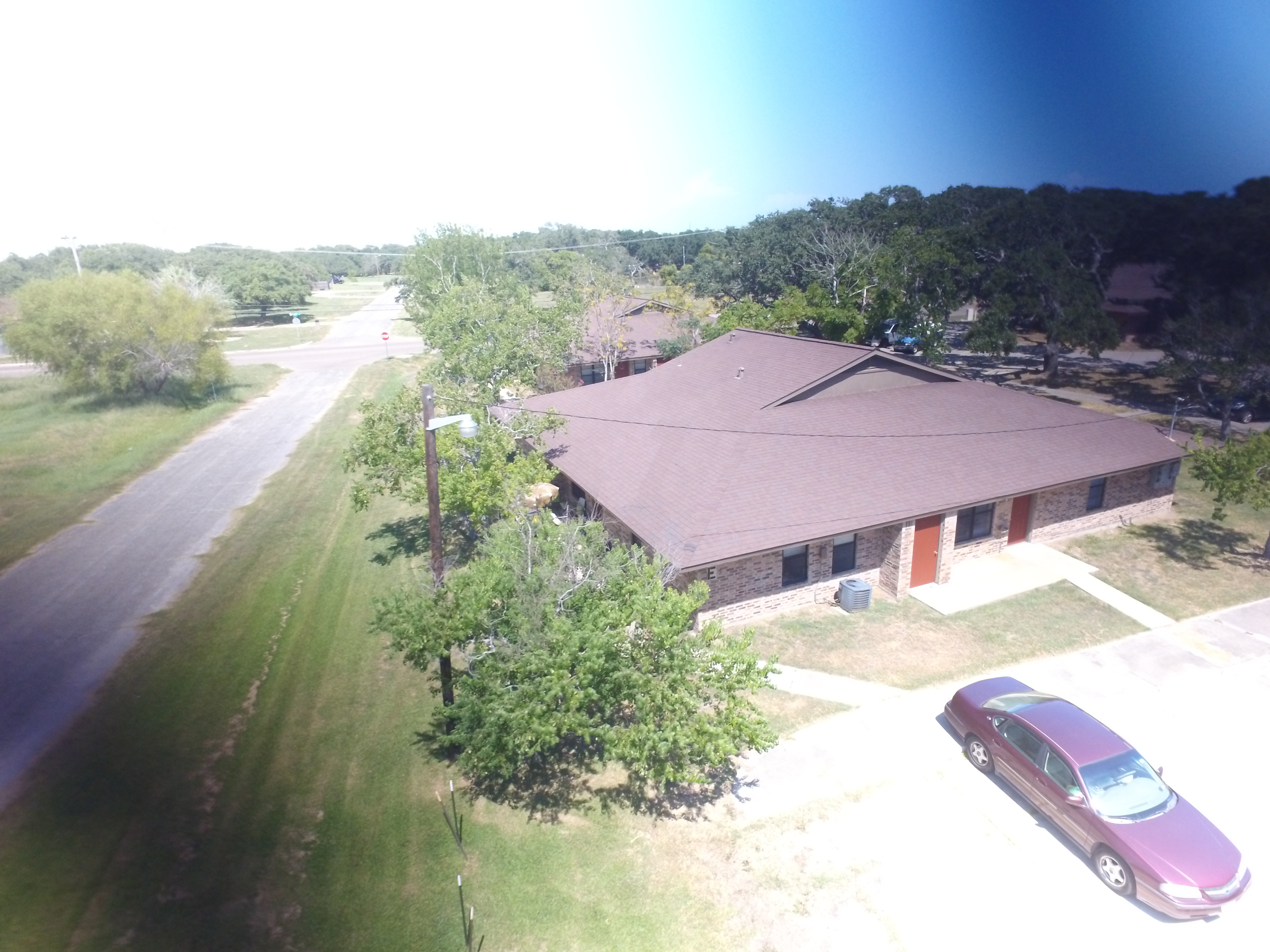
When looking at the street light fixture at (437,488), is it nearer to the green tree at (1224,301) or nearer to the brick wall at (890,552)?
the brick wall at (890,552)

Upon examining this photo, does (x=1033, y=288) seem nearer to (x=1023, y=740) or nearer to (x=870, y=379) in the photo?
(x=870, y=379)

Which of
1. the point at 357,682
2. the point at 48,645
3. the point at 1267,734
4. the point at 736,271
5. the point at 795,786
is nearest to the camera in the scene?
the point at 795,786

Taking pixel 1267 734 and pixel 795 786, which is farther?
pixel 1267 734

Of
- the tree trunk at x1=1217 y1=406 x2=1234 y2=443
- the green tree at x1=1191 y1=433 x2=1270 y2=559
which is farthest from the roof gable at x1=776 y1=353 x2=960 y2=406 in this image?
the tree trunk at x1=1217 y1=406 x2=1234 y2=443

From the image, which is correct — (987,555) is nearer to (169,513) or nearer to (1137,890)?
(1137,890)

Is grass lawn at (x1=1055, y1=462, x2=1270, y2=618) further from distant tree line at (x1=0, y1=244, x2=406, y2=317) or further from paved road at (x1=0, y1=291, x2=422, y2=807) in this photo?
distant tree line at (x1=0, y1=244, x2=406, y2=317)

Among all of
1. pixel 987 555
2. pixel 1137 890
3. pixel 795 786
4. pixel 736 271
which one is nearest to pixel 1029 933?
pixel 1137 890

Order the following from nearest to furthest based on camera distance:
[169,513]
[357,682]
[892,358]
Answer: [357,682] < [892,358] < [169,513]
